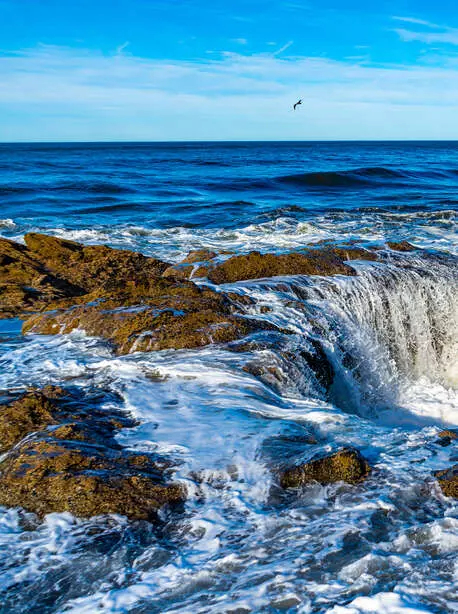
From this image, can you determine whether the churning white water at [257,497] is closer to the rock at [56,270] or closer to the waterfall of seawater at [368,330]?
the waterfall of seawater at [368,330]

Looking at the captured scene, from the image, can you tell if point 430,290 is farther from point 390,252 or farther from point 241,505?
point 241,505

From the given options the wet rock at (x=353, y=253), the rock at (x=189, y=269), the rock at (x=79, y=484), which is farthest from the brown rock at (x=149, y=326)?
the wet rock at (x=353, y=253)

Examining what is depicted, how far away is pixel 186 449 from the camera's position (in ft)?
15.3

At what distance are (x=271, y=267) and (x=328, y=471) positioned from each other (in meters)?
5.41

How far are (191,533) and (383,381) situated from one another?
475 centimetres

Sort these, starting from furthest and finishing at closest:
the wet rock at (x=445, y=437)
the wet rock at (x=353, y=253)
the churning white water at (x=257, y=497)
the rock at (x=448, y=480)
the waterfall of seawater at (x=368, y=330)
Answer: the wet rock at (x=353, y=253) → the waterfall of seawater at (x=368, y=330) → the wet rock at (x=445, y=437) → the rock at (x=448, y=480) → the churning white water at (x=257, y=497)

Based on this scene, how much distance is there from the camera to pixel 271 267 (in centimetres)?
945

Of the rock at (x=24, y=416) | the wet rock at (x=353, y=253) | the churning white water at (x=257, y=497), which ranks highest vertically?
the wet rock at (x=353, y=253)

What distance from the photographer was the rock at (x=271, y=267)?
9.36 metres

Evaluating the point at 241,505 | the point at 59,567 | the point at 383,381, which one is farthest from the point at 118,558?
the point at 383,381

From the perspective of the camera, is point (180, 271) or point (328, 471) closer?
point (328, 471)

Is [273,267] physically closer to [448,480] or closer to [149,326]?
[149,326]

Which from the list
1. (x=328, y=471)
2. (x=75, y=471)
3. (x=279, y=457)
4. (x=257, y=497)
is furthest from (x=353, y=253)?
(x=75, y=471)

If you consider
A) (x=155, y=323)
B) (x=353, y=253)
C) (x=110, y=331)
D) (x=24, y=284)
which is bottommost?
(x=110, y=331)
